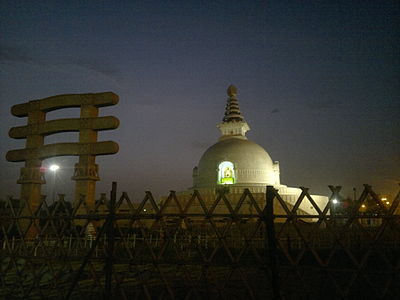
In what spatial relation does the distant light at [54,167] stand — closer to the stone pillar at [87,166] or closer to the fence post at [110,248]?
the stone pillar at [87,166]

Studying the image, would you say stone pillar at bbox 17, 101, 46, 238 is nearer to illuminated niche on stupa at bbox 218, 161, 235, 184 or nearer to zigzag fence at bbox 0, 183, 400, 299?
zigzag fence at bbox 0, 183, 400, 299

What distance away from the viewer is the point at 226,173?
41.3 m

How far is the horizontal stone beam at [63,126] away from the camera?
19391mm

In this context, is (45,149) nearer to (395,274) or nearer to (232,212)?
(232,212)

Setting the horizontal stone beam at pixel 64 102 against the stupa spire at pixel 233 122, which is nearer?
the horizontal stone beam at pixel 64 102

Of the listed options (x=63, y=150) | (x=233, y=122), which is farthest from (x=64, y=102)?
(x=233, y=122)

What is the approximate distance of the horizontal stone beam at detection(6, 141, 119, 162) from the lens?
19.2 meters

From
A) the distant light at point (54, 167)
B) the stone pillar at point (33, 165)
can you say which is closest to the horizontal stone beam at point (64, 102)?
the stone pillar at point (33, 165)

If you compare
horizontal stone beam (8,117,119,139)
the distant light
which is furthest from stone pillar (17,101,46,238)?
the distant light

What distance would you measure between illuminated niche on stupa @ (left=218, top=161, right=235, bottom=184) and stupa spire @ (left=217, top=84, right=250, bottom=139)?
20.8ft

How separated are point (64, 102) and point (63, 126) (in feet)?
5.31

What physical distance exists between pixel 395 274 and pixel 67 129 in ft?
62.9

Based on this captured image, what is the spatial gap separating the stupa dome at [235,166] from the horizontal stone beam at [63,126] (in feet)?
74.4

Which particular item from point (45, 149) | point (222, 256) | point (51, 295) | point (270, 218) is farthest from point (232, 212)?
point (45, 149)
